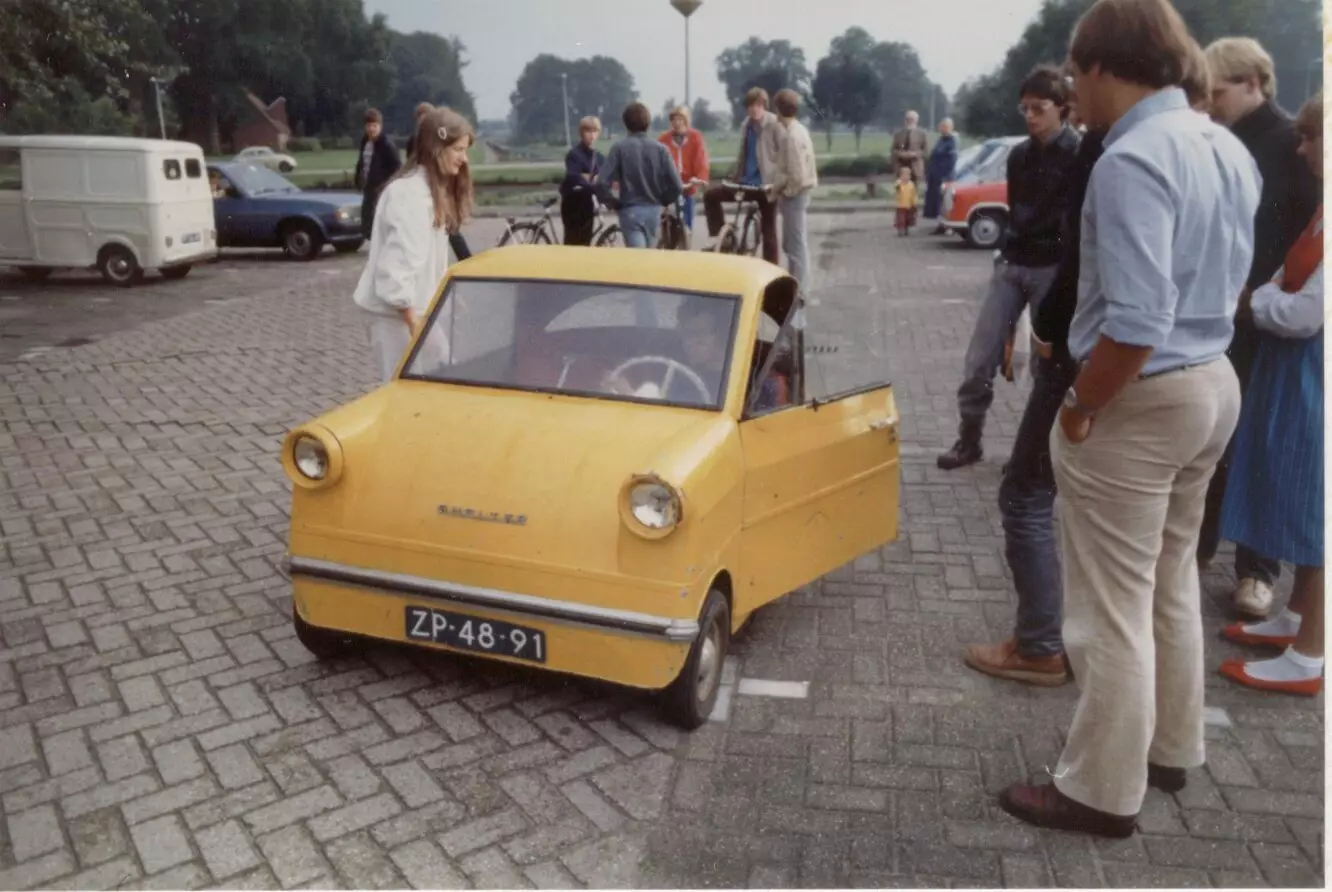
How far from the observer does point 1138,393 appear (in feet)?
8.68

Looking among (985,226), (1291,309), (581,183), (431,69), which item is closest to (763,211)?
(581,183)

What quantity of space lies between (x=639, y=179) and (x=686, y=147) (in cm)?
254

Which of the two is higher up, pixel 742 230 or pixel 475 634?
pixel 742 230

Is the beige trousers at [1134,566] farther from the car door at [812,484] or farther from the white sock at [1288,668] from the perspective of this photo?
the car door at [812,484]

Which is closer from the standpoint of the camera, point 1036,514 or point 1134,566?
point 1134,566

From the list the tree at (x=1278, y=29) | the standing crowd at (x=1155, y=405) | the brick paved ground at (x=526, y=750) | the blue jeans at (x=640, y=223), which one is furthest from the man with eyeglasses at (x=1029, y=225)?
the blue jeans at (x=640, y=223)

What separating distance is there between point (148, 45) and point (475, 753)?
13918mm

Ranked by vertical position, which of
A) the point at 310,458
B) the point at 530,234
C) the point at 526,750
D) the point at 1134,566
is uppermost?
the point at 530,234

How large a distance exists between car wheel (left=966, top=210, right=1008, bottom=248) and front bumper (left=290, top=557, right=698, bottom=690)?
14.3 metres

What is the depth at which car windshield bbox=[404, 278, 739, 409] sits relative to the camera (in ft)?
13.0

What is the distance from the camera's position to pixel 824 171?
112 ft

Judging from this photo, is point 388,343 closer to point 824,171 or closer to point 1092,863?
point 1092,863

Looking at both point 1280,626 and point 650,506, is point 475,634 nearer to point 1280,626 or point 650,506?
point 650,506

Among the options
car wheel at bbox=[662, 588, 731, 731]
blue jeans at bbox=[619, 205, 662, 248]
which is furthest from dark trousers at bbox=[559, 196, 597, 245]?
car wheel at bbox=[662, 588, 731, 731]
